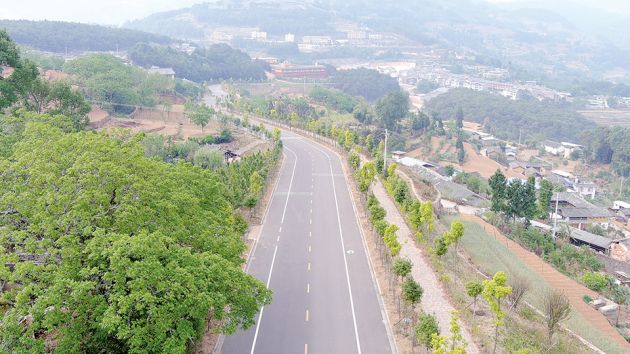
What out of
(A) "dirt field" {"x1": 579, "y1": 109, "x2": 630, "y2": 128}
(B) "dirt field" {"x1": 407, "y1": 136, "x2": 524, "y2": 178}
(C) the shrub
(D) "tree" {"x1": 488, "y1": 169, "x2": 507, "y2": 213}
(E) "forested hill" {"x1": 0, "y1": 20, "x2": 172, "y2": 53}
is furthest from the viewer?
(A) "dirt field" {"x1": 579, "y1": 109, "x2": 630, "y2": 128}

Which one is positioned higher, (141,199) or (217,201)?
(141,199)

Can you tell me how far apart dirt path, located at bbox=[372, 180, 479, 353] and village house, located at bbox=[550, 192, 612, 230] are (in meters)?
20.4

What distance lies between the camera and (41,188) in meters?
15.4

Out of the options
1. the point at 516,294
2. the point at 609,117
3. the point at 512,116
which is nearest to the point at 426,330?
the point at 516,294

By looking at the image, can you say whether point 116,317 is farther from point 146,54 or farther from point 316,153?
point 146,54

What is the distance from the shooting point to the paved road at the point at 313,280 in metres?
18.9

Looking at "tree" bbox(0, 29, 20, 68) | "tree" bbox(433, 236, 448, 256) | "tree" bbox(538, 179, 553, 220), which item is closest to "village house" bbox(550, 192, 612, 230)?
"tree" bbox(538, 179, 553, 220)

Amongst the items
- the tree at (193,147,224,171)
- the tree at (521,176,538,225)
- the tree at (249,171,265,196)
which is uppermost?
the tree at (249,171,265,196)

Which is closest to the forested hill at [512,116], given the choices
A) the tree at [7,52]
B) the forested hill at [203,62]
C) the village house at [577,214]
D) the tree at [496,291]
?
the forested hill at [203,62]

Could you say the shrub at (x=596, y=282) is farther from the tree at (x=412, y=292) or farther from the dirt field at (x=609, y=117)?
the dirt field at (x=609, y=117)

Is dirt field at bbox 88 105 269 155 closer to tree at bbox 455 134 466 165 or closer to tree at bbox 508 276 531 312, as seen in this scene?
tree at bbox 455 134 466 165

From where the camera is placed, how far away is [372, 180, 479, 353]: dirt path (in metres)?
20.2

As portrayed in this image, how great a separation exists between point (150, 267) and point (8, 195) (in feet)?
16.2

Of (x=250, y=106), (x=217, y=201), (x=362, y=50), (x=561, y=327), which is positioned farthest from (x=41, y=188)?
(x=362, y=50)
